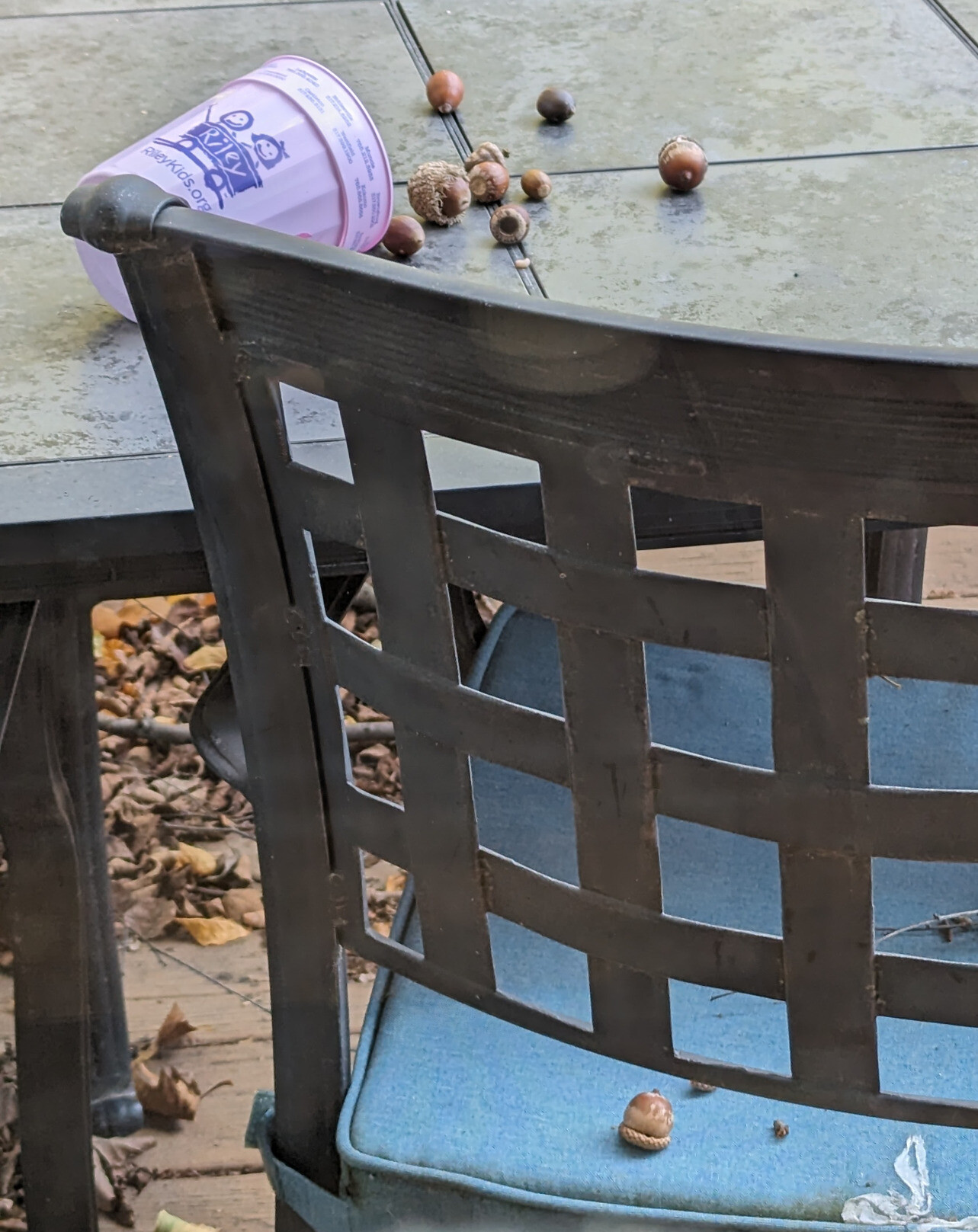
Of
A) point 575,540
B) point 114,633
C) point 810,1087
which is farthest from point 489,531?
point 114,633

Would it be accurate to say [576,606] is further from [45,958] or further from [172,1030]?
[172,1030]

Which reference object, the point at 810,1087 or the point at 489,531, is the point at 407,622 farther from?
the point at 810,1087

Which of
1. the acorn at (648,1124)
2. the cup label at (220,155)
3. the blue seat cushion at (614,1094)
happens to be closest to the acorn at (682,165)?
the cup label at (220,155)

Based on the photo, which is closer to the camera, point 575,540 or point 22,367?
point 575,540

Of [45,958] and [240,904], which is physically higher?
[45,958]

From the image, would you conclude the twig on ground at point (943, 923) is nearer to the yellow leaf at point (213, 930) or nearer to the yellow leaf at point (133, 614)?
the yellow leaf at point (213, 930)

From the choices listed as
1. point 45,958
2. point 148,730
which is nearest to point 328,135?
point 45,958

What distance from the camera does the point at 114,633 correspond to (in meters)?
2.39

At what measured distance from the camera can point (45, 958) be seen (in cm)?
116

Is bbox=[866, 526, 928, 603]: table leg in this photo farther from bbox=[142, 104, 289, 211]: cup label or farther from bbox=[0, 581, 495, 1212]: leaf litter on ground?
bbox=[142, 104, 289, 211]: cup label

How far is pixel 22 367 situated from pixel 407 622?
45cm

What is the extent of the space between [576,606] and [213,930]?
51.8 inches

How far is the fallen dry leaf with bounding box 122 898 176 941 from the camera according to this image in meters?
1.83

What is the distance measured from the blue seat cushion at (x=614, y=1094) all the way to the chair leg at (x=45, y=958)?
0.31 metres
